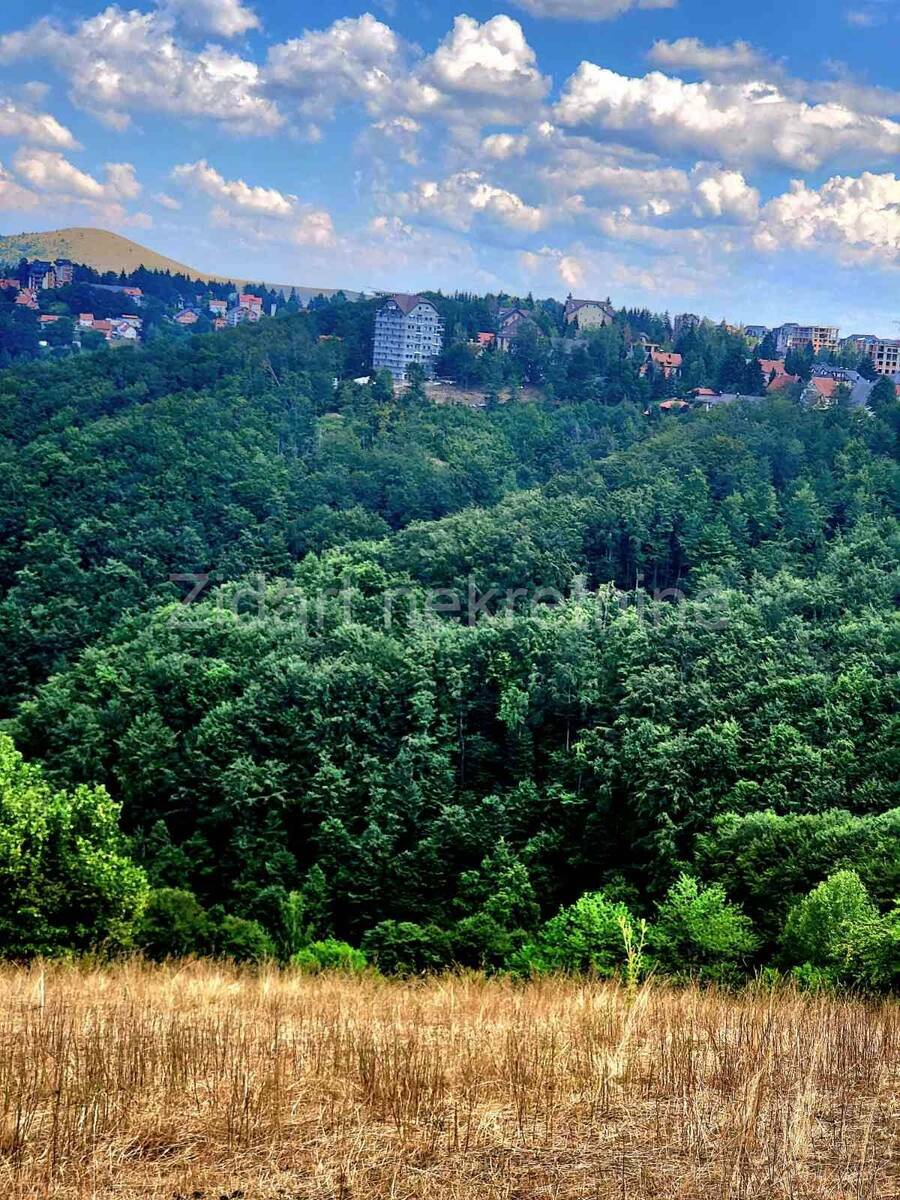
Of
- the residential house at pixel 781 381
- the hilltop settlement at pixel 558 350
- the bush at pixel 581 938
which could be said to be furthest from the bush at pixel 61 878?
the residential house at pixel 781 381

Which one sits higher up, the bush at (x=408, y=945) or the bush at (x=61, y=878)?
the bush at (x=61, y=878)

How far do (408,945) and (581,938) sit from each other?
4.77 m

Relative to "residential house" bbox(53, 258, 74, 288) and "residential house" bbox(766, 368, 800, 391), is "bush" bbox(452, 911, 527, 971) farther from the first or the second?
"residential house" bbox(53, 258, 74, 288)

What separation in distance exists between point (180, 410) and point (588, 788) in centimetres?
5648

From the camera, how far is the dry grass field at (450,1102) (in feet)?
16.7

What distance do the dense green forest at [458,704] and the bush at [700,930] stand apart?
0.23ft

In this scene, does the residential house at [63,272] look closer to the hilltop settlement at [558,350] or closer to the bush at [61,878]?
the hilltop settlement at [558,350]

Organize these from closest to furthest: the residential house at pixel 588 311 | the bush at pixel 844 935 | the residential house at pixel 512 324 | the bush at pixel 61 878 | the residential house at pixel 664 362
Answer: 1. the bush at pixel 844 935
2. the bush at pixel 61 878
3. the residential house at pixel 664 362
4. the residential house at pixel 512 324
5. the residential house at pixel 588 311

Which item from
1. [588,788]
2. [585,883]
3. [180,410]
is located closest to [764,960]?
[585,883]

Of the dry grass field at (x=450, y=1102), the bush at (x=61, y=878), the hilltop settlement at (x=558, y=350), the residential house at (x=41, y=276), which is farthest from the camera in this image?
the residential house at (x=41, y=276)

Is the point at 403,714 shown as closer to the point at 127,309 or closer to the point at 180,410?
the point at 180,410

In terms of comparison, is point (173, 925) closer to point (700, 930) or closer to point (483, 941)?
point (483, 941)

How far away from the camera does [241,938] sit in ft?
74.2

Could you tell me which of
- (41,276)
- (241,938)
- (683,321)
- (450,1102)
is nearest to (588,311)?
(683,321)
